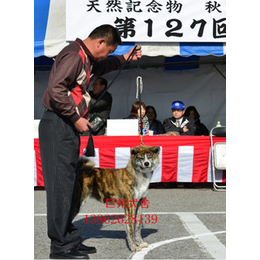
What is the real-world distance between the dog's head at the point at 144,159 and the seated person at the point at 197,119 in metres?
5.47

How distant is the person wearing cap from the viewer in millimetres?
8266

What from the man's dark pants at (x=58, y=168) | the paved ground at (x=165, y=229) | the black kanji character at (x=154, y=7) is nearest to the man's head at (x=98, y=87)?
the black kanji character at (x=154, y=7)

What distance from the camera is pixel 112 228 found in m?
5.02

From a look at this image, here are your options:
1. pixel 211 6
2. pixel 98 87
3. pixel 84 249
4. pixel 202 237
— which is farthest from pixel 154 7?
pixel 84 249

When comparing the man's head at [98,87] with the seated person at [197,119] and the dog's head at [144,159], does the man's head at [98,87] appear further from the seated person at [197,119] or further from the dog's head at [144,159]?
the dog's head at [144,159]

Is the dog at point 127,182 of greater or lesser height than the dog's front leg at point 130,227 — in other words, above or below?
above

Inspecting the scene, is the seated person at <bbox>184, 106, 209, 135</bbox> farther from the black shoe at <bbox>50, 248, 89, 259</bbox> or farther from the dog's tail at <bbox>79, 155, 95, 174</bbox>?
the black shoe at <bbox>50, 248, 89, 259</bbox>

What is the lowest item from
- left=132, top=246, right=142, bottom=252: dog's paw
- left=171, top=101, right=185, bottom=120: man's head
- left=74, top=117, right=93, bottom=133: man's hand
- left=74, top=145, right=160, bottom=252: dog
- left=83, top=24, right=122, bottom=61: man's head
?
left=132, top=246, right=142, bottom=252: dog's paw

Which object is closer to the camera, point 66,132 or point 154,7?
point 66,132

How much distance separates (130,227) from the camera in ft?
13.5

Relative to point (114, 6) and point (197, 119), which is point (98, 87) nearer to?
point (114, 6)

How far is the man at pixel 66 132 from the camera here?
352 centimetres

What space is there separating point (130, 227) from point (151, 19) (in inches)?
196

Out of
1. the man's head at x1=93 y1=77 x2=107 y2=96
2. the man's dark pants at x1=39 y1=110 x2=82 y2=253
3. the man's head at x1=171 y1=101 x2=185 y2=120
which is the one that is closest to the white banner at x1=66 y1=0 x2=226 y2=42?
the man's head at x1=93 y1=77 x2=107 y2=96
